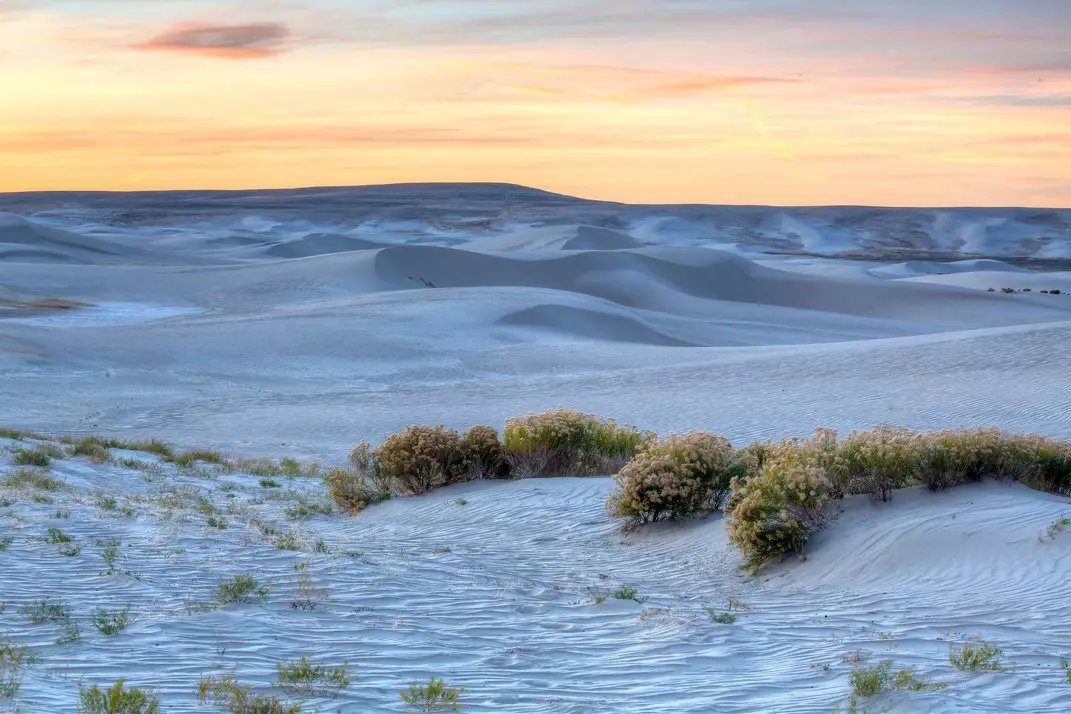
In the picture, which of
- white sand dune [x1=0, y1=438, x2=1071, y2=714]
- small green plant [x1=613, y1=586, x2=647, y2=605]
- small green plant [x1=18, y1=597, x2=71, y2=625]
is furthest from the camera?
small green plant [x1=613, y1=586, x2=647, y2=605]

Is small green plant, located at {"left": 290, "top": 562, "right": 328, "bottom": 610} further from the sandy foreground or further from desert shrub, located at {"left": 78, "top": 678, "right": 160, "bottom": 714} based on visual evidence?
desert shrub, located at {"left": 78, "top": 678, "right": 160, "bottom": 714}

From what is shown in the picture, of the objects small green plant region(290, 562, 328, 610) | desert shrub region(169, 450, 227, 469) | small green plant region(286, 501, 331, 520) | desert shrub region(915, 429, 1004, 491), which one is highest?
desert shrub region(915, 429, 1004, 491)

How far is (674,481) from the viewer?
995 cm

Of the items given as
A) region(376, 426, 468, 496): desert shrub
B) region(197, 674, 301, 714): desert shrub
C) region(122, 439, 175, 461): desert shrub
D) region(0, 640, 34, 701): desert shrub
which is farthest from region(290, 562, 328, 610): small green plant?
region(122, 439, 175, 461): desert shrub

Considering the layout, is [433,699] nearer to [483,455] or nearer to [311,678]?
[311,678]

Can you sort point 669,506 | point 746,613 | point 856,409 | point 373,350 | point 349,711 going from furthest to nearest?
1. point 373,350
2. point 856,409
3. point 669,506
4. point 746,613
5. point 349,711

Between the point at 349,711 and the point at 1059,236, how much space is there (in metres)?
131

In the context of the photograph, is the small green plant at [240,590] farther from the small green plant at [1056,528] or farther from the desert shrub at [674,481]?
the small green plant at [1056,528]

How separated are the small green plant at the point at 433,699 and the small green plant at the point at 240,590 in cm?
174

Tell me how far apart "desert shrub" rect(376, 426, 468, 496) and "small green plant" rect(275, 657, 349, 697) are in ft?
22.8

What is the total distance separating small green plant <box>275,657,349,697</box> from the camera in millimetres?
5066

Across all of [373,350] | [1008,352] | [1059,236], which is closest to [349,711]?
[1008,352]

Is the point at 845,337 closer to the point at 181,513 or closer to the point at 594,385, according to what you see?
the point at 594,385

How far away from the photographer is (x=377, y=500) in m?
12.2
